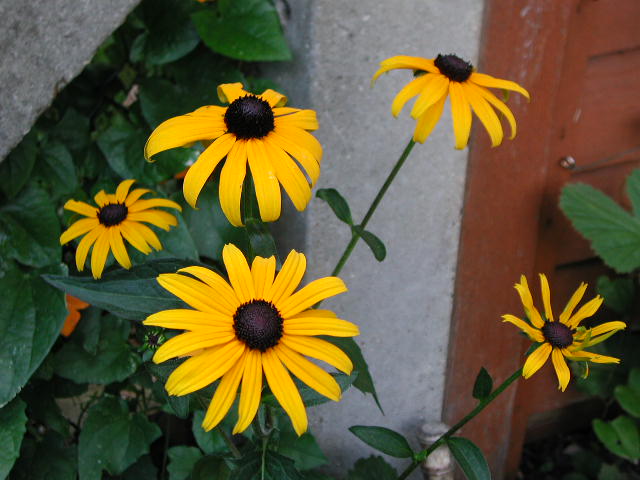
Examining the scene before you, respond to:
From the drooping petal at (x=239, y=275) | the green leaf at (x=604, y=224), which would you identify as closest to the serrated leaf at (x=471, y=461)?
the drooping petal at (x=239, y=275)

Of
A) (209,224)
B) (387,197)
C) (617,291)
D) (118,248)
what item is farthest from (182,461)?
(617,291)

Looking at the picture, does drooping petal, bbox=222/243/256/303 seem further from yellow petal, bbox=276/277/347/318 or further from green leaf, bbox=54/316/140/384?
green leaf, bbox=54/316/140/384

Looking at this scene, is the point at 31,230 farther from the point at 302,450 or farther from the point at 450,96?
the point at 450,96

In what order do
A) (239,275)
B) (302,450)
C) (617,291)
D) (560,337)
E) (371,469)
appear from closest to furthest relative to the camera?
(239,275) → (560,337) → (302,450) → (371,469) → (617,291)

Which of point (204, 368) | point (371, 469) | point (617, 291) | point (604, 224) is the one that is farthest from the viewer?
point (617, 291)

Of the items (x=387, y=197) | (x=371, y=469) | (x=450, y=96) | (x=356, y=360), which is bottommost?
(x=371, y=469)

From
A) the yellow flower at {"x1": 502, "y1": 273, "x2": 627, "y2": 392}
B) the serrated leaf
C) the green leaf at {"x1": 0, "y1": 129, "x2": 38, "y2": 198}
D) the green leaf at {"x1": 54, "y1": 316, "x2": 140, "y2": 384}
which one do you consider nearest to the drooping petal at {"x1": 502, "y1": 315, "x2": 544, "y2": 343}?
the yellow flower at {"x1": 502, "y1": 273, "x2": 627, "y2": 392}

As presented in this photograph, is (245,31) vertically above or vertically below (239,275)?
above
